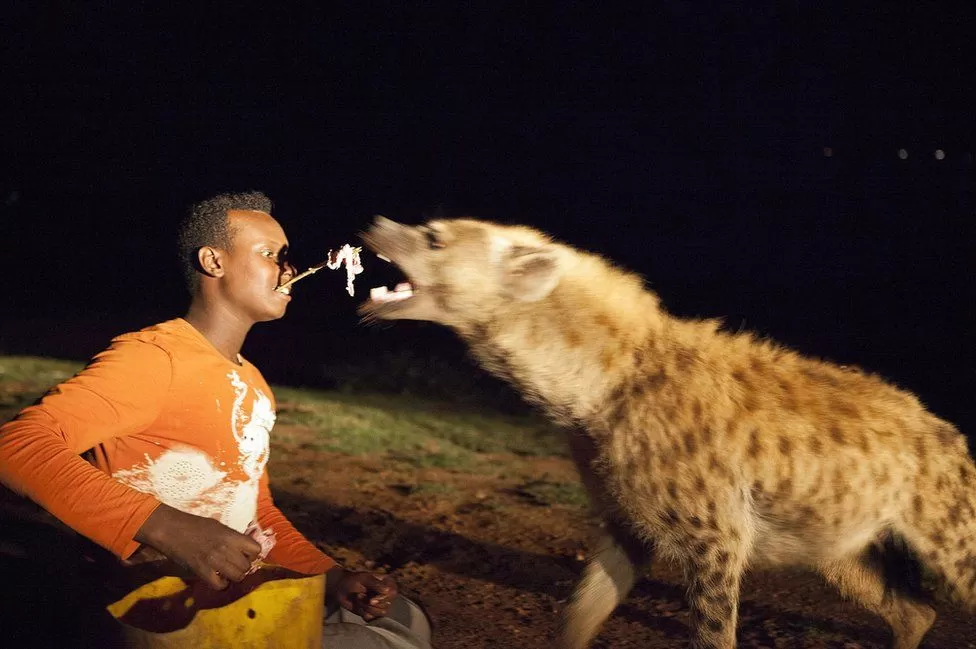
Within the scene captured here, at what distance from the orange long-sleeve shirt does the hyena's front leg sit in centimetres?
88

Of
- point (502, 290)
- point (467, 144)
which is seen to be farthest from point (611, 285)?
point (467, 144)

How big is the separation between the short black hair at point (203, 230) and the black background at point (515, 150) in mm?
7015

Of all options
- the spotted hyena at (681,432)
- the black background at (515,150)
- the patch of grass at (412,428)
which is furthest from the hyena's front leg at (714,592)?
the black background at (515,150)

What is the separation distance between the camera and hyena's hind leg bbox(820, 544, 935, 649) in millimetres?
2371

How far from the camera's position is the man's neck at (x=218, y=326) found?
1.62 metres

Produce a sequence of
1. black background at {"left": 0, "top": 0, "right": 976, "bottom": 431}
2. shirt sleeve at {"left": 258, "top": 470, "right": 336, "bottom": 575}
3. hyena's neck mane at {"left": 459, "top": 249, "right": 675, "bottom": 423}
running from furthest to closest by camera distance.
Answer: black background at {"left": 0, "top": 0, "right": 976, "bottom": 431} < hyena's neck mane at {"left": 459, "top": 249, "right": 675, "bottom": 423} < shirt sleeve at {"left": 258, "top": 470, "right": 336, "bottom": 575}

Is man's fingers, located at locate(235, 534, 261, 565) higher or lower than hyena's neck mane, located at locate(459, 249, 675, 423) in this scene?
lower

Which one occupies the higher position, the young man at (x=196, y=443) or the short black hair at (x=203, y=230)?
the short black hair at (x=203, y=230)

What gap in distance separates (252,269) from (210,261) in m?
0.08

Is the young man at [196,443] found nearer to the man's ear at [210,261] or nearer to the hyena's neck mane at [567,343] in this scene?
the man's ear at [210,261]

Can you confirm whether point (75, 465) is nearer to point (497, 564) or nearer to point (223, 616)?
point (223, 616)

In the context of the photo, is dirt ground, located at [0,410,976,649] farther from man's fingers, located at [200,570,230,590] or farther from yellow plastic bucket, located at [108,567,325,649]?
man's fingers, located at [200,570,230,590]

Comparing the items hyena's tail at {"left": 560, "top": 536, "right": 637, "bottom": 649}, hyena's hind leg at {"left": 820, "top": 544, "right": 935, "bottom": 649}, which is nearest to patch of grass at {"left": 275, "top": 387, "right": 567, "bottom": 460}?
hyena's hind leg at {"left": 820, "top": 544, "right": 935, "bottom": 649}

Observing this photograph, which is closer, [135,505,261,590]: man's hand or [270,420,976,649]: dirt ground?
[135,505,261,590]: man's hand
